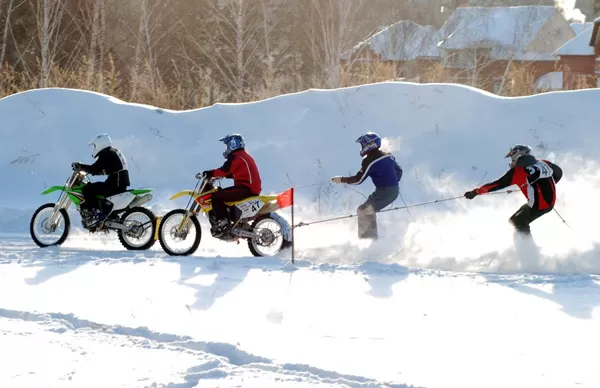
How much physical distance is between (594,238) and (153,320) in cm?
653

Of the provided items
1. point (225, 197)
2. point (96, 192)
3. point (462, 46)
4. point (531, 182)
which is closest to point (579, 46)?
point (462, 46)

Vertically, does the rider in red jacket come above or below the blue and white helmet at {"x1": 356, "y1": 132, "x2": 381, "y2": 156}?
below

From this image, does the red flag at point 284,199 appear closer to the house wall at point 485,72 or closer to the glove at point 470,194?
the glove at point 470,194

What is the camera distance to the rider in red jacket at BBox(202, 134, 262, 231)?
1043cm

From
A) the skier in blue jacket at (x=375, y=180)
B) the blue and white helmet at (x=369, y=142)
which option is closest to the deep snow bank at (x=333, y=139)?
the skier in blue jacket at (x=375, y=180)

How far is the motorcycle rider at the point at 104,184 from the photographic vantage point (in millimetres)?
10969

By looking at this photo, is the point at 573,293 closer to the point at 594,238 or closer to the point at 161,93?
the point at 594,238

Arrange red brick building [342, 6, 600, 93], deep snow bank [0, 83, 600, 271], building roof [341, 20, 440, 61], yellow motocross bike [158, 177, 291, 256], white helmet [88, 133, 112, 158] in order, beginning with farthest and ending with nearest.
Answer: building roof [341, 20, 440, 61] < red brick building [342, 6, 600, 93] < deep snow bank [0, 83, 600, 271] < white helmet [88, 133, 112, 158] < yellow motocross bike [158, 177, 291, 256]

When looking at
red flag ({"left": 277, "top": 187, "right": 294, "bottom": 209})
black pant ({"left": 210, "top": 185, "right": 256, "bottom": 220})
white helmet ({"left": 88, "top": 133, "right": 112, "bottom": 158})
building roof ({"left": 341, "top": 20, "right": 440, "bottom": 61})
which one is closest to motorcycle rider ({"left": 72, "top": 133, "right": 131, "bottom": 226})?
white helmet ({"left": 88, "top": 133, "right": 112, "bottom": 158})

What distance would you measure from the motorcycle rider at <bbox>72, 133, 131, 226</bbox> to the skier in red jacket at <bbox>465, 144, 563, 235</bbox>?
5.21 meters

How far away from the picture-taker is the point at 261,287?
8.44 meters

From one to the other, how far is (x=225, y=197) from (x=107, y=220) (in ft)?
6.03

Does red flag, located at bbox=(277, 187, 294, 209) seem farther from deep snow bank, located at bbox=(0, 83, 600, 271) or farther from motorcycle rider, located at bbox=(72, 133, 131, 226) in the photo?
motorcycle rider, located at bbox=(72, 133, 131, 226)

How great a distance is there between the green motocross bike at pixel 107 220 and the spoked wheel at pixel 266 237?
1.49 metres
